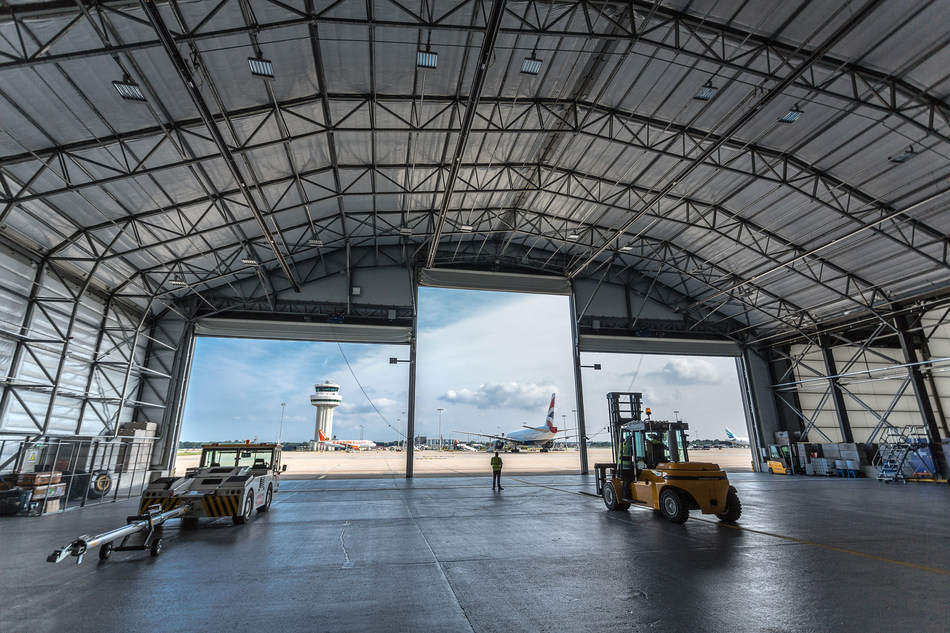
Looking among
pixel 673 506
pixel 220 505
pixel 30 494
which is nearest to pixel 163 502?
pixel 220 505

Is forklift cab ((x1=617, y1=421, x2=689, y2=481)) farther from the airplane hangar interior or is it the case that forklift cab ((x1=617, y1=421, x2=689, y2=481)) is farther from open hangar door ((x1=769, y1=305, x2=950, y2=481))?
open hangar door ((x1=769, y1=305, x2=950, y2=481))

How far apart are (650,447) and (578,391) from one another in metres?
16.4

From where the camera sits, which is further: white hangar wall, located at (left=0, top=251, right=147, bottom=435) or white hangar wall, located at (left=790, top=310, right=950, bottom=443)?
white hangar wall, located at (left=790, top=310, right=950, bottom=443)

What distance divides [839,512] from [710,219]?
1502cm

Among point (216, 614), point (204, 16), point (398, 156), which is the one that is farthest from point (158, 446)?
point (216, 614)

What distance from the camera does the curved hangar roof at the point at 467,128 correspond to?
11.6m

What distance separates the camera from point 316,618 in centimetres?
506

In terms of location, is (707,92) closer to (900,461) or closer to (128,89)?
(128,89)

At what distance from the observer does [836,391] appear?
2925 centimetres

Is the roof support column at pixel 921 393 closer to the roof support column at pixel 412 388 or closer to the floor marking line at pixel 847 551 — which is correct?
the floor marking line at pixel 847 551

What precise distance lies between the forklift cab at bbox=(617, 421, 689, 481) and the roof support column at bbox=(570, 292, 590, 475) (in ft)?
48.2

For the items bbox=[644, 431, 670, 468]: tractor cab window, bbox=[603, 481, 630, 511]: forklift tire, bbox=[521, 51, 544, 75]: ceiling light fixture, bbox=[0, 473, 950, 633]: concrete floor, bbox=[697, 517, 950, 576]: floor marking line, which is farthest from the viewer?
bbox=[521, 51, 544, 75]: ceiling light fixture

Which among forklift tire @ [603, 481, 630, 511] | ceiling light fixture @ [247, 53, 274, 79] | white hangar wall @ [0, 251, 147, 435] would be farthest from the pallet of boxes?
forklift tire @ [603, 481, 630, 511]

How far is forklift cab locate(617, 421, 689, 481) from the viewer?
1252cm
